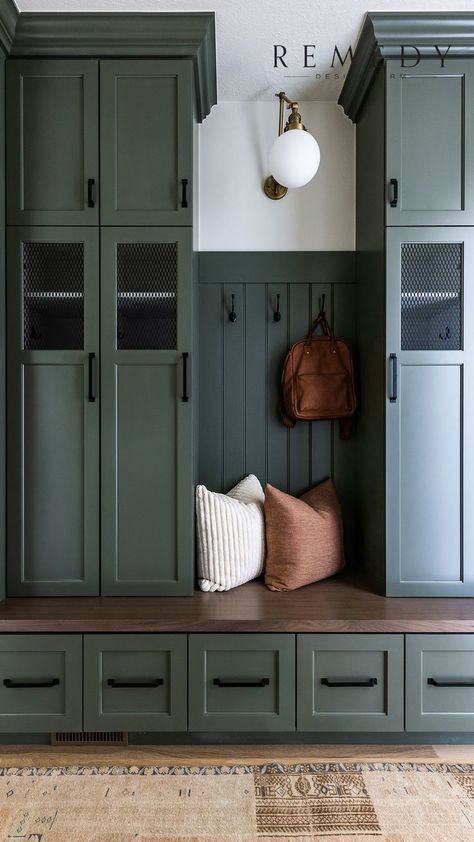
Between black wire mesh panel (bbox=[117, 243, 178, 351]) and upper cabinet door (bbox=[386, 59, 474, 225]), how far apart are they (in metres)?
0.83

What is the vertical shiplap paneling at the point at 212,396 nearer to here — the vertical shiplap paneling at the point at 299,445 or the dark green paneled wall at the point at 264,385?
the dark green paneled wall at the point at 264,385

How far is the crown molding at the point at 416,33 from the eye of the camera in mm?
1999

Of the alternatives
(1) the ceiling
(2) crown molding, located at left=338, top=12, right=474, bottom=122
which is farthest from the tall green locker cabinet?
(2) crown molding, located at left=338, top=12, right=474, bottom=122

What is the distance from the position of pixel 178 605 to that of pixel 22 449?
0.79 m

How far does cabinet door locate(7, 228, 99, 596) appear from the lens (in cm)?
210

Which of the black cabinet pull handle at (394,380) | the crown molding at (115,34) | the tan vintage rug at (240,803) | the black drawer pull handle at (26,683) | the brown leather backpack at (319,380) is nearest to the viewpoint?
the tan vintage rug at (240,803)

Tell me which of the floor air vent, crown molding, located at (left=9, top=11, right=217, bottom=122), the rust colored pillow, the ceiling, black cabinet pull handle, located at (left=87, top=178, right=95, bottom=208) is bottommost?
the floor air vent

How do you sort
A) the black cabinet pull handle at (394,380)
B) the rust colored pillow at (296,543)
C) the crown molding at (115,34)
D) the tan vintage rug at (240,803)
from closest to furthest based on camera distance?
the tan vintage rug at (240,803)
the crown molding at (115,34)
the black cabinet pull handle at (394,380)
the rust colored pillow at (296,543)

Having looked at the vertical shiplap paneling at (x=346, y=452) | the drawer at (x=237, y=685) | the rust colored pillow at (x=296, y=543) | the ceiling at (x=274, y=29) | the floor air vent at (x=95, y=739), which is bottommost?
the floor air vent at (x=95, y=739)

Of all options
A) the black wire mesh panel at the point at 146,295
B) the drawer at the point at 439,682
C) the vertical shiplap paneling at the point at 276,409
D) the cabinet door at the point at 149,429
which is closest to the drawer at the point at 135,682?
the cabinet door at the point at 149,429

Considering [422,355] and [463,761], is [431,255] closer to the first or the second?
[422,355]

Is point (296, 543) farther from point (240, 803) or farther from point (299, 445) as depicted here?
point (240, 803)

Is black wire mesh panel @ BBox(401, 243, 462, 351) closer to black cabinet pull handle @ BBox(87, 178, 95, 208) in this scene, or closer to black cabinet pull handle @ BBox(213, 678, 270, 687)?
black cabinet pull handle @ BBox(87, 178, 95, 208)

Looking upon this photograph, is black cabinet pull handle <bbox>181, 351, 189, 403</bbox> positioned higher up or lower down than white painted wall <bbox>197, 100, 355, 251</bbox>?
lower down
